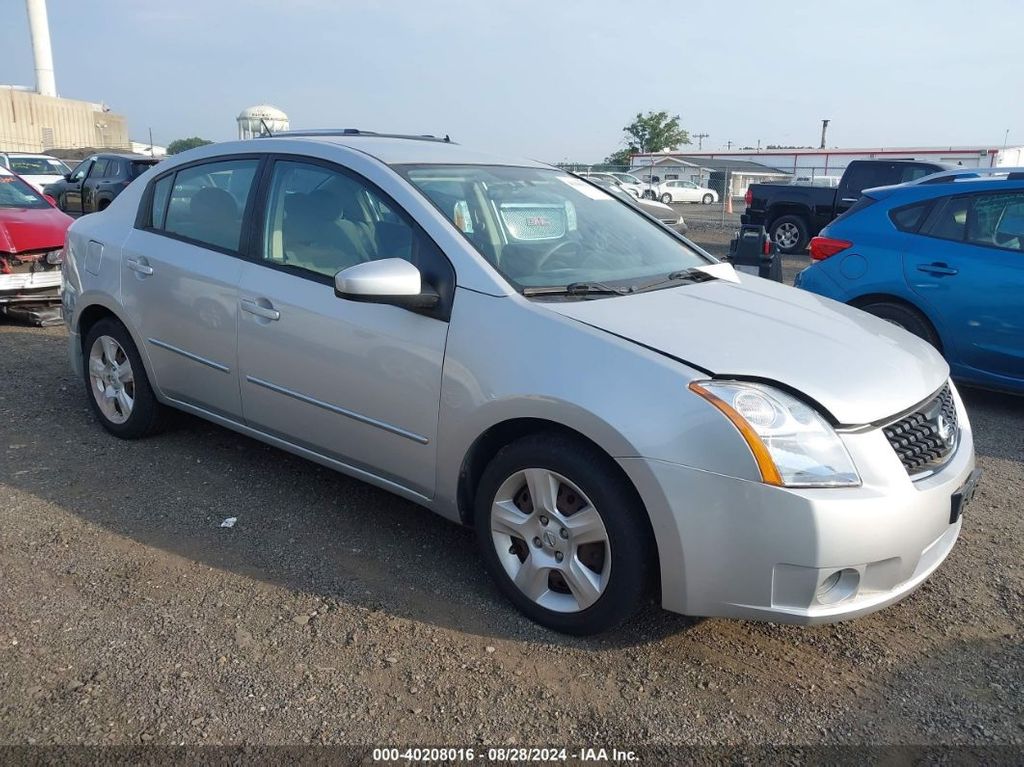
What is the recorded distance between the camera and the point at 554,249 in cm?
355

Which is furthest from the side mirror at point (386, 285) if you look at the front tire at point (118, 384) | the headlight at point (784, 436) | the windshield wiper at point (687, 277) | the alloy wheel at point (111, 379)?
the alloy wheel at point (111, 379)

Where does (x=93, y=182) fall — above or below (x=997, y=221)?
below

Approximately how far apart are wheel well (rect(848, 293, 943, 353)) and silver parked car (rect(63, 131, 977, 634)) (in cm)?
257

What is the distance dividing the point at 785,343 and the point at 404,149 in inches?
78.1

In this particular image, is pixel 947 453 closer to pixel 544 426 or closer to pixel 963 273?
pixel 544 426

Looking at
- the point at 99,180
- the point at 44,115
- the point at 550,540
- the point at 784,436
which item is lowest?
the point at 550,540

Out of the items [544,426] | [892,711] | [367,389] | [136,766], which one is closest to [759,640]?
[892,711]

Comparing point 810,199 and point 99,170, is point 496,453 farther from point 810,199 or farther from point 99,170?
point 99,170

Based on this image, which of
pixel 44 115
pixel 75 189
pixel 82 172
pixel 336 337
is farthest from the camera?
pixel 44 115

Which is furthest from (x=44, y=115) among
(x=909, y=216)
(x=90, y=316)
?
(x=909, y=216)

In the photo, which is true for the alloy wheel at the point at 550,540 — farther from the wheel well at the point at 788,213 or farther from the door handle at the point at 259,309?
the wheel well at the point at 788,213

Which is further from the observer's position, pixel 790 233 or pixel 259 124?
pixel 790 233

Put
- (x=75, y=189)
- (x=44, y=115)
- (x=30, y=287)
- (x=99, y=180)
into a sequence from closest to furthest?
1. (x=30, y=287)
2. (x=99, y=180)
3. (x=75, y=189)
4. (x=44, y=115)

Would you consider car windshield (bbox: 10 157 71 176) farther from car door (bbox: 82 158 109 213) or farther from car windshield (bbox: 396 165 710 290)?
car windshield (bbox: 396 165 710 290)
